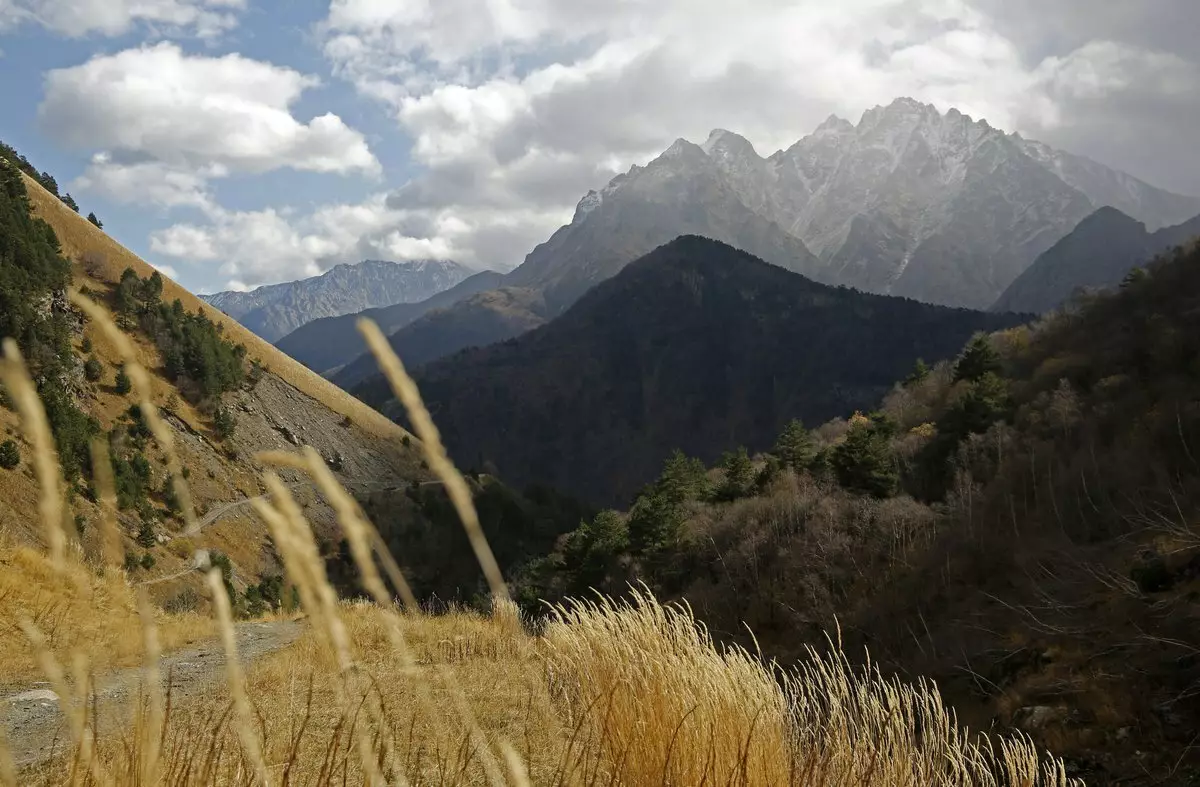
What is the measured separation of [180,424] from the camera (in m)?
46.9

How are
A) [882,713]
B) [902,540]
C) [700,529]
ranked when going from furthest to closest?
[700,529], [902,540], [882,713]

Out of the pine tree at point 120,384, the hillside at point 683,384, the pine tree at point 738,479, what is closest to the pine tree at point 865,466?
the pine tree at point 738,479

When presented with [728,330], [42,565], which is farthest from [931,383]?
[728,330]

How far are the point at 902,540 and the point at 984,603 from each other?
6.35 meters

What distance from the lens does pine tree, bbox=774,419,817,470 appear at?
36562mm

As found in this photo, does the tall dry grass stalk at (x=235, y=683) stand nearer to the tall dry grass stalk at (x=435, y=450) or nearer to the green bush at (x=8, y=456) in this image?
the tall dry grass stalk at (x=435, y=450)

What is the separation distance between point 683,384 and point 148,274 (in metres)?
143

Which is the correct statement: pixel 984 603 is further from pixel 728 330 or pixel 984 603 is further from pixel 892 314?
pixel 728 330

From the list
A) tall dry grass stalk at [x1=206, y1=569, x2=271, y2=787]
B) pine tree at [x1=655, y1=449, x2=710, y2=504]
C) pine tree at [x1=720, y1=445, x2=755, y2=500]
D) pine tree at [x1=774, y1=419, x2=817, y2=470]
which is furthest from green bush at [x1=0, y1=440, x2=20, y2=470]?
tall dry grass stalk at [x1=206, y1=569, x2=271, y2=787]

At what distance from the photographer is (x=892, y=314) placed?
17112cm

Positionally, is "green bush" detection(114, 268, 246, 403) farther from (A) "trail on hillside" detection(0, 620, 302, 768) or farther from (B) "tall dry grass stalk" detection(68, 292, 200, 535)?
(B) "tall dry grass stalk" detection(68, 292, 200, 535)

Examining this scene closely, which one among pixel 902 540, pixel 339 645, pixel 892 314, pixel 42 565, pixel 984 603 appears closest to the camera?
pixel 339 645

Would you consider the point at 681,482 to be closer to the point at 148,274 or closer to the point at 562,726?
the point at 562,726

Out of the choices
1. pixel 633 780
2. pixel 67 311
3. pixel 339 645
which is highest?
pixel 67 311
